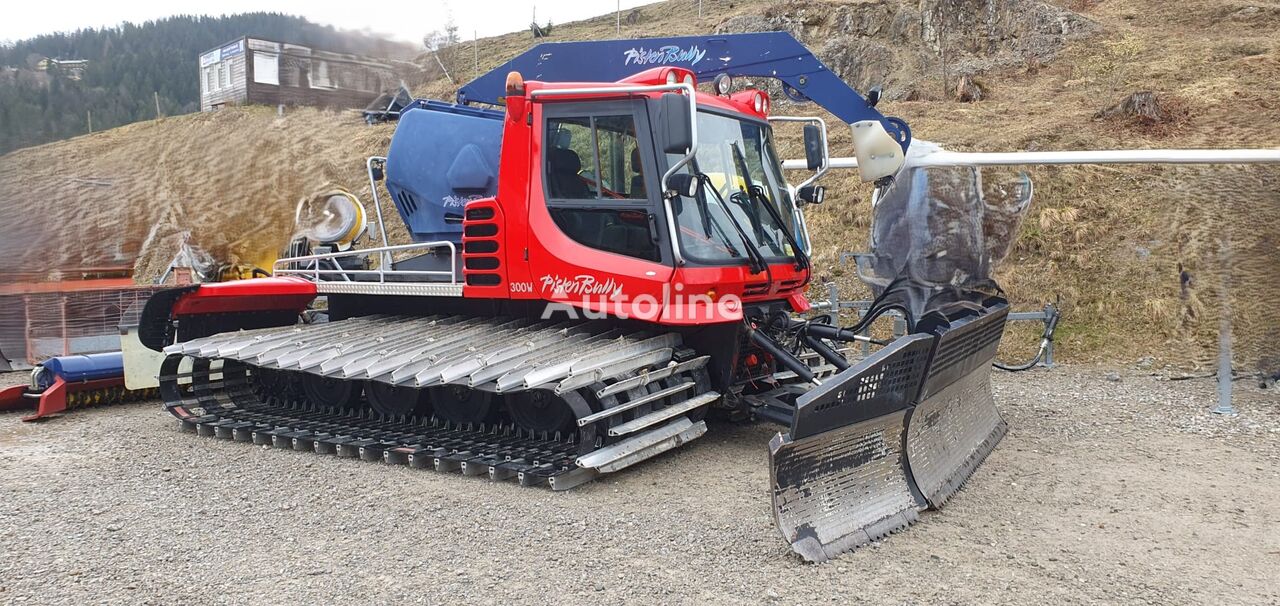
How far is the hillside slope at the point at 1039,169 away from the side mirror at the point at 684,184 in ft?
18.9

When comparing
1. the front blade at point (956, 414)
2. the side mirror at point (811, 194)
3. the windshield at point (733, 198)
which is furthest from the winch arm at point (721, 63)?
the front blade at point (956, 414)

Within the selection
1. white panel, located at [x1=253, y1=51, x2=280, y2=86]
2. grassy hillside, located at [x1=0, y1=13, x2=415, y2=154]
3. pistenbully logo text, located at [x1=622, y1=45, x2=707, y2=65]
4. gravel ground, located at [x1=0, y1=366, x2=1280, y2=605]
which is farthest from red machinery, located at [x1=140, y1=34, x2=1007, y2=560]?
white panel, located at [x1=253, y1=51, x2=280, y2=86]

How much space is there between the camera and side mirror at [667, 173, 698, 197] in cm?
568

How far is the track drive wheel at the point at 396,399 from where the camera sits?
7016 millimetres

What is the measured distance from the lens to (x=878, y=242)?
30.4 feet

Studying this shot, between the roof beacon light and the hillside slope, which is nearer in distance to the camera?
the roof beacon light

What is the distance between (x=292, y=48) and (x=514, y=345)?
6.27 metres

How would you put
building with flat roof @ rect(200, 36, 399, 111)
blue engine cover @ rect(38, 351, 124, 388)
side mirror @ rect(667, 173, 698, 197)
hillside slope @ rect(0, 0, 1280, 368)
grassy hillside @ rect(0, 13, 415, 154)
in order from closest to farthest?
side mirror @ rect(667, 173, 698, 197)
blue engine cover @ rect(38, 351, 124, 388)
building with flat roof @ rect(200, 36, 399, 111)
grassy hillside @ rect(0, 13, 415, 154)
hillside slope @ rect(0, 0, 1280, 368)

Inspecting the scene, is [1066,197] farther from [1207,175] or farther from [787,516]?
[787,516]

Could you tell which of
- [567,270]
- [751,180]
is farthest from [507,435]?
[751,180]

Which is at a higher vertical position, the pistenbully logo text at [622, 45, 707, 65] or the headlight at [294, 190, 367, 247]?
the pistenbully logo text at [622, 45, 707, 65]

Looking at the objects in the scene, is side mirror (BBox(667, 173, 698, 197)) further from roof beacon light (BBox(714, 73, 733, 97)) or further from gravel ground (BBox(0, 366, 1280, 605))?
gravel ground (BBox(0, 366, 1280, 605))

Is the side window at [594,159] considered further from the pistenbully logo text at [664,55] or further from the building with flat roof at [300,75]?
the building with flat roof at [300,75]

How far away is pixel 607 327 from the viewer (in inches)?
254
